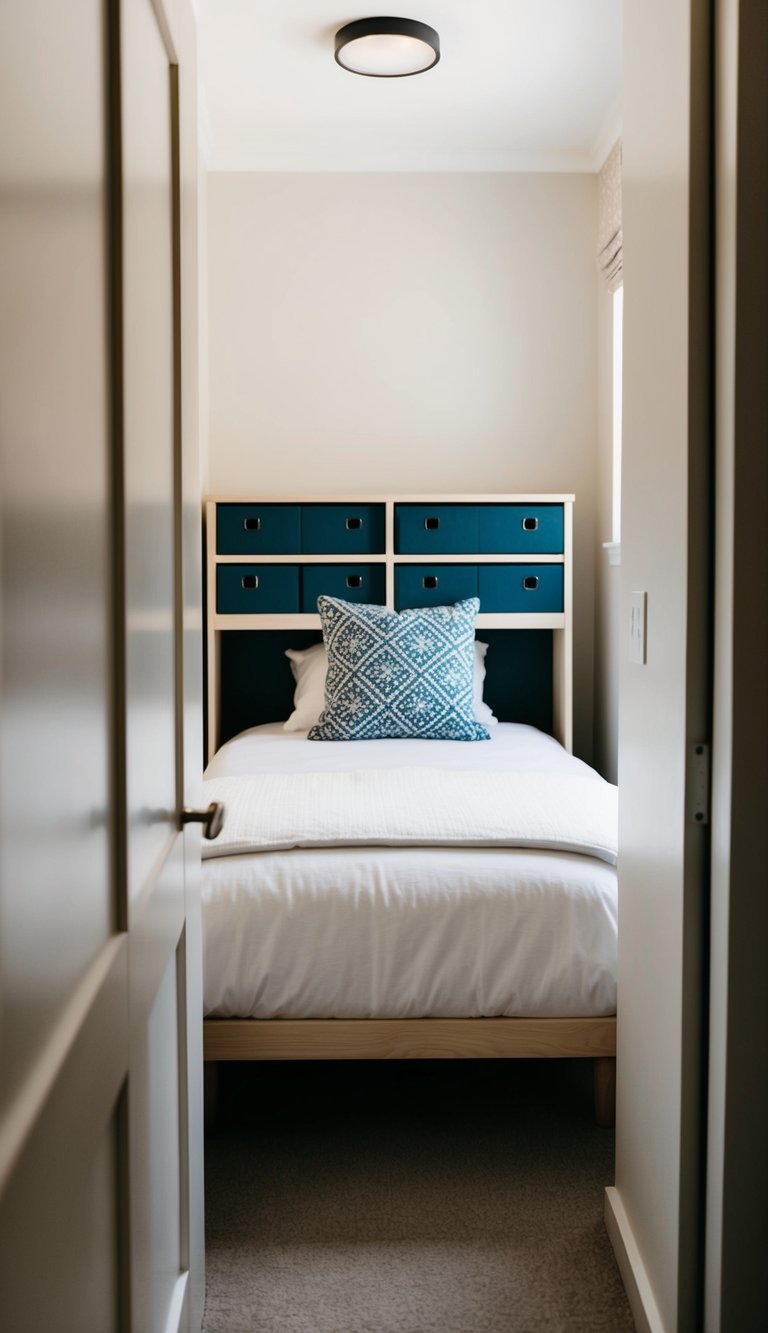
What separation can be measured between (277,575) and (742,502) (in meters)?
2.86

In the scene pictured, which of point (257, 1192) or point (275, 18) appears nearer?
point (257, 1192)

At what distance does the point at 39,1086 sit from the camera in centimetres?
66

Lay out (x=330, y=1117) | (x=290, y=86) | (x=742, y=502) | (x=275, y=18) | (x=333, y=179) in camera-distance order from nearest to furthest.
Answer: (x=742, y=502), (x=330, y=1117), (x=275, y=18), (x=290, y=86), (x=333, y=179)

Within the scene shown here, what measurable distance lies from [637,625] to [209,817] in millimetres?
739

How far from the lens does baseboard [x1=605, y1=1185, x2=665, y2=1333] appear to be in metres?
1.60

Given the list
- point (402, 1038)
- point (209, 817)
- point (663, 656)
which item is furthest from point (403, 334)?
point (209, 817)

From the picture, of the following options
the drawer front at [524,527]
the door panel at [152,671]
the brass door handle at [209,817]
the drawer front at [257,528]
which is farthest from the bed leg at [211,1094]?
the drawer front at [524,527]

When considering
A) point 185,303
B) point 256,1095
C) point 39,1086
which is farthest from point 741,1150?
point 256,1095

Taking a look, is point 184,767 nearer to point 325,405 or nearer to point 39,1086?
point 39,1086

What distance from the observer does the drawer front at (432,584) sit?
159 inches

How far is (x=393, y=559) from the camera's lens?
4020mm

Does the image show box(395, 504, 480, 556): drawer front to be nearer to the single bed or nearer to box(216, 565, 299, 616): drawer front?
box(216, 565, 299, 616): drawer front

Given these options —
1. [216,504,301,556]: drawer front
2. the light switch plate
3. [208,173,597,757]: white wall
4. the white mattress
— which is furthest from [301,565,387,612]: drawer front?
the light switch plate

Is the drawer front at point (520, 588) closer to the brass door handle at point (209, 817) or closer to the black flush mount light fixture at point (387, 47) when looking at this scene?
the black flush mount light fixture at point (387, 47)
